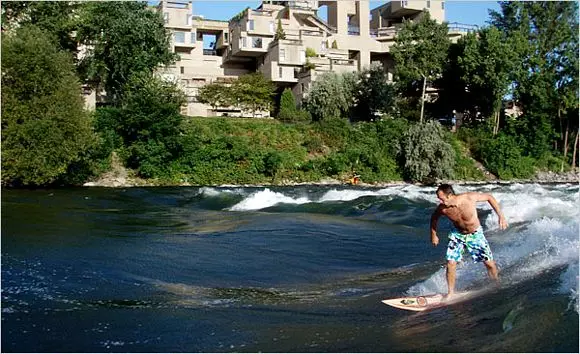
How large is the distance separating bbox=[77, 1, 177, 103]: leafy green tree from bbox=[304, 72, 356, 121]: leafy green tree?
13.6m

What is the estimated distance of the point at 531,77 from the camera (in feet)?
160

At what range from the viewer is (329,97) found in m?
50.3

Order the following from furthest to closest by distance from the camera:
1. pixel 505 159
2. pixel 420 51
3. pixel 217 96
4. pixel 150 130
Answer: pixel 217 96
pixel 420 51
pixel 505 159
pixel 150 130

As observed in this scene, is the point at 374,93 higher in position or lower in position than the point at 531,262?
higher

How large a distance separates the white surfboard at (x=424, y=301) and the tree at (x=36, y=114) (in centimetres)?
2549

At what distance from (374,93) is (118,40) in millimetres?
22378

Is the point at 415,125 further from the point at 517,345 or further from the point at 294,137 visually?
the point at 517,345

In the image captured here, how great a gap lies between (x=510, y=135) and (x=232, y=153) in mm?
24956

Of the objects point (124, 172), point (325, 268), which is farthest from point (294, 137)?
point (325, 268)

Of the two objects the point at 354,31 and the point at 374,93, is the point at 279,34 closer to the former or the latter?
the point at 374,93

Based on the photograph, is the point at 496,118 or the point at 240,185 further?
the point at 496,118

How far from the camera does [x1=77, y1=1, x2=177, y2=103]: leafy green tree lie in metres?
42.8

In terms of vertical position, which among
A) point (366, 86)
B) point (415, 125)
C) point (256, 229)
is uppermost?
point (366, 86)

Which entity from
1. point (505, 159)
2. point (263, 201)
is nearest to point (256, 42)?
point (505, 159)
